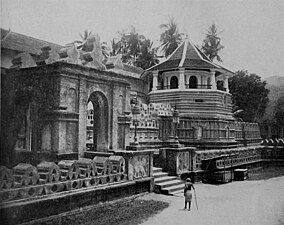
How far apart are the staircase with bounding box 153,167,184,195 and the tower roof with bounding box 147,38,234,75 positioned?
16124mm

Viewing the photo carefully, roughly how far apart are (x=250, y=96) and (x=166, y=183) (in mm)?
32310

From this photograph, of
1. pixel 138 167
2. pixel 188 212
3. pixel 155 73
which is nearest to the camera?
pixel 188 212

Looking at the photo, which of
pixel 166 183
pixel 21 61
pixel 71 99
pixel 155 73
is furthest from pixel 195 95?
pixel 21 61

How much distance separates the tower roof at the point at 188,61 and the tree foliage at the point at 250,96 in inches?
456

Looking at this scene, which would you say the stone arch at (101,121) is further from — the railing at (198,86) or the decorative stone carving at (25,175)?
the railing at (198,86)

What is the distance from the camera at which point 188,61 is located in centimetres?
3081

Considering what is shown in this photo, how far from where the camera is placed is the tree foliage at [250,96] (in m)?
43.0

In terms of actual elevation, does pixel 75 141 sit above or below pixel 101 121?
below

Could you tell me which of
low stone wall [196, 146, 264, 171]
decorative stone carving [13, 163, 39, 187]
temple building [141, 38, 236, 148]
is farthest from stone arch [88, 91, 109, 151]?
temple building [141, 38, 236, 148]

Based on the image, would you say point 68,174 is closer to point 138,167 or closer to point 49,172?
point 49,172

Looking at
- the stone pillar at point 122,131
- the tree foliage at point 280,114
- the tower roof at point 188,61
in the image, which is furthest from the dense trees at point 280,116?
the stone pillar at point 122,131

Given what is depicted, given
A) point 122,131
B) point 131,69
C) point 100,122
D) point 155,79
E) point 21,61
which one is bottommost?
point 122,131

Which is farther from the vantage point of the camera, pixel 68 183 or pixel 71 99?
pixel 71 99

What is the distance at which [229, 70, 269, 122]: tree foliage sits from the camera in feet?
141
